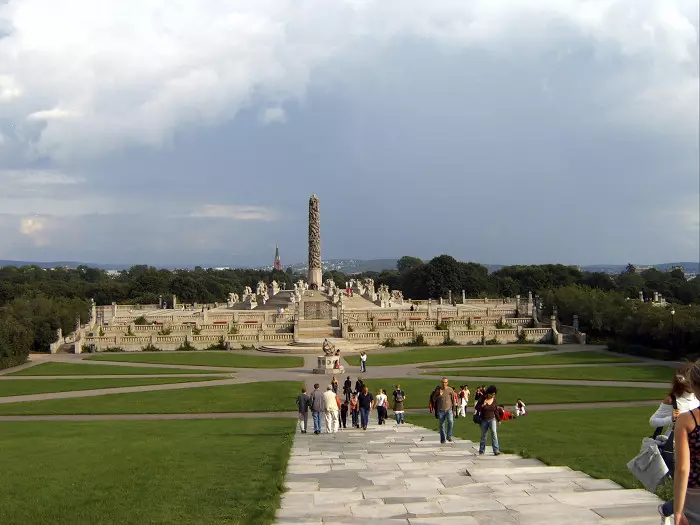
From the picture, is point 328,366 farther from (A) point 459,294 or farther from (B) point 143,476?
(A) point 459,294

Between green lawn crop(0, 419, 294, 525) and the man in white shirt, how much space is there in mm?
1540

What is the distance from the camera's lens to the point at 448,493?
11.1m

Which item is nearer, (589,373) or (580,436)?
(580,436)

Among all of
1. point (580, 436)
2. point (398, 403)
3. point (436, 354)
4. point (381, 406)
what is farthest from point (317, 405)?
point (436, 354)

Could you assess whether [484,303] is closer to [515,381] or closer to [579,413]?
[515,381]

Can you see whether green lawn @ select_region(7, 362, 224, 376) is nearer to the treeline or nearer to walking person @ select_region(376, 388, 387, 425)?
walking person @ select_region(376, 388, 387, 425)

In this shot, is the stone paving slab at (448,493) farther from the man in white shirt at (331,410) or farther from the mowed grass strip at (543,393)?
the mowed grass strip at (543,393)

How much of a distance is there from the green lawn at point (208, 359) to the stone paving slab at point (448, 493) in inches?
1398

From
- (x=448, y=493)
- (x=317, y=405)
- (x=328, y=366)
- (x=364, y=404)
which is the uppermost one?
(x=448, y=493)

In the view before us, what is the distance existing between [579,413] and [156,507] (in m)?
20.6

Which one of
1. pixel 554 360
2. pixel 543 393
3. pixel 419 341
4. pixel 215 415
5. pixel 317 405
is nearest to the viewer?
pixel 317 405

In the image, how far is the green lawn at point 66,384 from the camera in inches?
1539

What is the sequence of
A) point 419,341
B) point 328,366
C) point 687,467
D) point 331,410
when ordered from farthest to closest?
1. point 419,341
2. point 328,366
3. point 331,410
4. point 687,467

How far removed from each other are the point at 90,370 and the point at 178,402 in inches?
697
